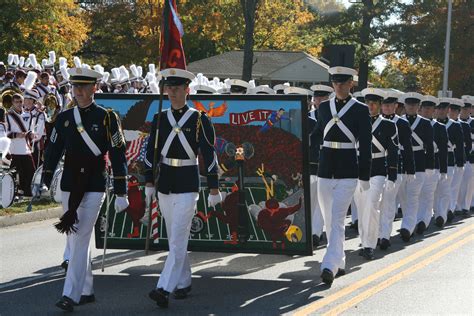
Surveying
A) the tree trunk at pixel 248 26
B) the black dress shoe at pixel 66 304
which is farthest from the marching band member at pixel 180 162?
the tree trunk at pixel 248 26

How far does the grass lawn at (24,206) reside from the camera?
48.8 feet

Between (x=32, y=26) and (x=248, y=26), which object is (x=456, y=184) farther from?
(x=32, y=26)

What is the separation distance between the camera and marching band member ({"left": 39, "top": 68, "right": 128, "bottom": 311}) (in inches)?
335

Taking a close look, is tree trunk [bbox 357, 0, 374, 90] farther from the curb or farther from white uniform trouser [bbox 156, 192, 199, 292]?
white uniform trouser [bbox 156, 192, 199, 292]

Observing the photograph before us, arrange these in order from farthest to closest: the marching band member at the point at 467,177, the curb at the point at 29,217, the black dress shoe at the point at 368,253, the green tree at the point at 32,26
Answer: the green tree at the point at 32,26 < the marching band member at the point at 467,177 < the curb at the point at 29,217 < the black dress shoe at the point at 368,253

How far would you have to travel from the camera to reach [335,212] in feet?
33.5

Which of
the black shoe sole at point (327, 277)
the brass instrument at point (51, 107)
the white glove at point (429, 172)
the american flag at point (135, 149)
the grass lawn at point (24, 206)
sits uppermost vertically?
the brass instrument at point (51, 107)

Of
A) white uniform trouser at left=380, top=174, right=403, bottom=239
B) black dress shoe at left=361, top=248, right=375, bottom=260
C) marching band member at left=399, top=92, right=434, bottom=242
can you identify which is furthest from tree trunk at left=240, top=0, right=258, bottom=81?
black dress shoe at left=361, top=248, right=375, bottom=260

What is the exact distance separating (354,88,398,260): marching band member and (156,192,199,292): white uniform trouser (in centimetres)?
374

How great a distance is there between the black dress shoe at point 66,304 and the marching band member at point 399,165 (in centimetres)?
574

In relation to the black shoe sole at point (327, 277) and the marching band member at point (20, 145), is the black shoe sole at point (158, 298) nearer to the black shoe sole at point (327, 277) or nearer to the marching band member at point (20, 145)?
the black shoe sole at point (327, 277)

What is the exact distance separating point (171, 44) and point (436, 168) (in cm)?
743

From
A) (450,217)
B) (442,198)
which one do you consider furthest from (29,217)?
(450,217)

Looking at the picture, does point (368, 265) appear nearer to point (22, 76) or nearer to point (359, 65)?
point (22, 76)
